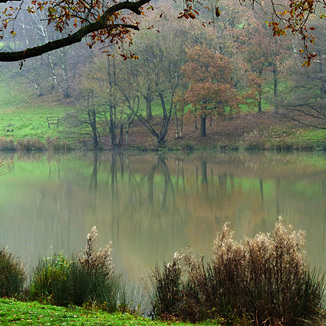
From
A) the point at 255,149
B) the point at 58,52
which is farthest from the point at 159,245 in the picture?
the point at 58,52

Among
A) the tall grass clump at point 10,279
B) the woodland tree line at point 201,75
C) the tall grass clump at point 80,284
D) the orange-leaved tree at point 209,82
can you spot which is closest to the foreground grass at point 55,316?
the tall grass clump at point 80,284

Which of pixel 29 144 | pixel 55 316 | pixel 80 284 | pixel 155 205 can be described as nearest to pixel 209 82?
pixel 29 144

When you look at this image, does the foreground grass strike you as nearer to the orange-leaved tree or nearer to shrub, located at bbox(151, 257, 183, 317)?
shrub, located at bbox(151, 257, 183, 317)

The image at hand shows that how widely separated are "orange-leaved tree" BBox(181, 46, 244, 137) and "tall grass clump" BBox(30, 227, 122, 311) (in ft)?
109

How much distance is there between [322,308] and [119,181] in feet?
63.6

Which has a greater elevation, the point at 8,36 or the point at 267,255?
the point at 8,36

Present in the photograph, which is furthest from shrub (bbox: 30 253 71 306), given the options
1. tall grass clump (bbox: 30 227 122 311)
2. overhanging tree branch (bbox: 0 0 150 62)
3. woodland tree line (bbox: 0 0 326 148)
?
woodland tree line (bbox: 0 0 326 148)

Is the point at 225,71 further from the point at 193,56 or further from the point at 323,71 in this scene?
the point at 323,71

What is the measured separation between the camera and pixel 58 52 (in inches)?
2463

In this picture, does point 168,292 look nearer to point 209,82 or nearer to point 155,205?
point 155,205

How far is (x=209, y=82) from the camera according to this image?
4028cm

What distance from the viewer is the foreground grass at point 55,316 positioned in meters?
5.21

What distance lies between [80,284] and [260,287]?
2.40m

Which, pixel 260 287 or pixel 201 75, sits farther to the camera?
pixel 201 75
